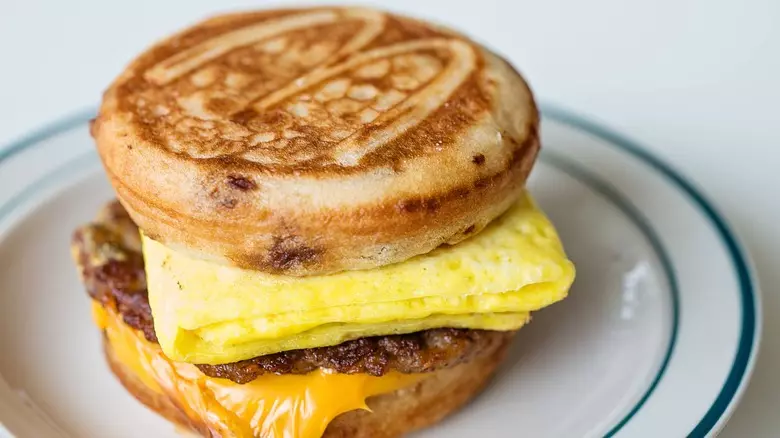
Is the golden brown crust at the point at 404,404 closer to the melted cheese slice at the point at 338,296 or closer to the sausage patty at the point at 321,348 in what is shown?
the sausage patty at the point at 321,348

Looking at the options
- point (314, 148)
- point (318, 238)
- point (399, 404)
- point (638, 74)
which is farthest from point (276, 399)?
point (638, 74)

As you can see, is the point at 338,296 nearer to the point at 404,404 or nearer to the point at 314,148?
the point at 314,148

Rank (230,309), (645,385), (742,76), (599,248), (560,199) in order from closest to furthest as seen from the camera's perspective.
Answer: (230,309)
(645,385)
(599,248)
(560,199)
(742,76)

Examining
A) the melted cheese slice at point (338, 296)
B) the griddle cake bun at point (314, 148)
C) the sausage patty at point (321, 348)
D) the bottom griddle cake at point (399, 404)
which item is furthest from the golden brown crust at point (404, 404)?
the griddle cake bun at point (314, 148)

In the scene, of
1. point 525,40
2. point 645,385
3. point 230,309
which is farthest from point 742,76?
point 230,309

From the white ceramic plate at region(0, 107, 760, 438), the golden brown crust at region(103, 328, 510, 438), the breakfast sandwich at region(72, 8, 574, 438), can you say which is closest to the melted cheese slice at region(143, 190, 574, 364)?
the breakfast sandwich at region(72, 8, 574, 438)

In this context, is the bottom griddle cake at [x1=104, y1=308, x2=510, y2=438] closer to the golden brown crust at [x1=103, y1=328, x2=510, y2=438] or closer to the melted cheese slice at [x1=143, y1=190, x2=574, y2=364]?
the golden brown crust at [x1=103, y1=328, x2=510, y2=438]

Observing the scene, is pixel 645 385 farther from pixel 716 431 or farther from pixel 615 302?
pixel 615 302
